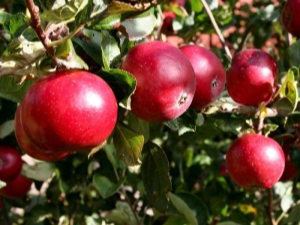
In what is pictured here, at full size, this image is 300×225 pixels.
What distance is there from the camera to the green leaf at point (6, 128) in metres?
1.44

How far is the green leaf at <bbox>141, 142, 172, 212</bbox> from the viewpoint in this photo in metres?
1.16

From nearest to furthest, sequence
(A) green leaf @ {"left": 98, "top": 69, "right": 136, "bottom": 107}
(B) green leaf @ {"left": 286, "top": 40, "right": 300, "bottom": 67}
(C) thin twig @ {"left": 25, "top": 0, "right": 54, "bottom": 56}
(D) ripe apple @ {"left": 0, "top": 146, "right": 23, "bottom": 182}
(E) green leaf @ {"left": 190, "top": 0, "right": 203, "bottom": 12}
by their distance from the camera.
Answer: (C) thin twig @ {"left": 25, "top": 0, "right": 54, "bottom": 56}
(A) green leaf @ {"left": 98, "top": 69, "right": 136, "bottom": 107}
(D) ripe apple @ {"left": 0, "top": 146, "right": 23, "bottom": 182}
(B) green leaf @ {"left": 286, "top": 40, "right": 300, "bottom": 67}
(E) green leaf @ {"left": 190, "top": 0, "right": 203, "bottom": 12}

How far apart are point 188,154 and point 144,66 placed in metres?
1.29

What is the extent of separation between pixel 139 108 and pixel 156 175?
0.29 meters

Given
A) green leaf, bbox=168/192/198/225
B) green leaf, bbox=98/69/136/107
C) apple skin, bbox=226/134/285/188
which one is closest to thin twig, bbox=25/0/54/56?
green leaf, bbox=98/69/136/107

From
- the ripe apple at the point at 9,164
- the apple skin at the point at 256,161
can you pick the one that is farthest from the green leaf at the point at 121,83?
the ripe apple at the point at 9,164

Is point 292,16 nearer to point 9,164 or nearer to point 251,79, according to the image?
point 251,79

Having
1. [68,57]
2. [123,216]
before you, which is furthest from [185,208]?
[68,57]

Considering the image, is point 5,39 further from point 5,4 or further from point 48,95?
point 48,95

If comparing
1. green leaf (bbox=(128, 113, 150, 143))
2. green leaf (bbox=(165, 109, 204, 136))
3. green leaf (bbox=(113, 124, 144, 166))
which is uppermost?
green leaf (bbox=(113, 124, 144, 166))

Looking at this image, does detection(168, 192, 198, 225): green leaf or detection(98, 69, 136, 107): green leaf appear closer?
detection(98, 69, 136, 107): green leaf

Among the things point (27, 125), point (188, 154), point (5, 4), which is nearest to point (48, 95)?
point (27, 125)

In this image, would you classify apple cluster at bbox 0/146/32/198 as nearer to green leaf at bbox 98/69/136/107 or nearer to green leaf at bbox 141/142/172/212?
green leaf at bbox 141/142/172/212

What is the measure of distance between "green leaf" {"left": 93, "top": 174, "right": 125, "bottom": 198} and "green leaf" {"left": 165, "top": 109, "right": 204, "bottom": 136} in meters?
0.41
